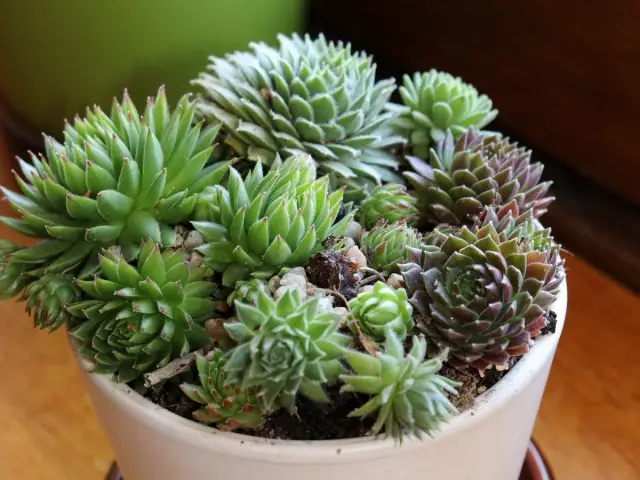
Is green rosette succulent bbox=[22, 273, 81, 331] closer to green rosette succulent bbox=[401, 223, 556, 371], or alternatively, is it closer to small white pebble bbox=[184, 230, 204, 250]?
small white pebble bbox=[184, 230, 204, 250]

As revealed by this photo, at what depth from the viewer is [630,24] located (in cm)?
110

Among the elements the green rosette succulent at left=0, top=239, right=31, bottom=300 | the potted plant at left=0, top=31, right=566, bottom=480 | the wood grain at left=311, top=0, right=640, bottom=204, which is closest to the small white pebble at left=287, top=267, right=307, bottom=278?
the potted plant at left=0, top=31, right=566, bottom=480

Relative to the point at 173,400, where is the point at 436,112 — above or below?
above

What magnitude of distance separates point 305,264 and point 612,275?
2.74 ft

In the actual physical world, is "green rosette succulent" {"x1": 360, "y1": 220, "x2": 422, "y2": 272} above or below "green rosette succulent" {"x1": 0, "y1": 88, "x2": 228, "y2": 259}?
below

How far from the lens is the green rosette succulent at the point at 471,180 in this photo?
0.70 meters

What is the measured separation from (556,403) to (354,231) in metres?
0.56

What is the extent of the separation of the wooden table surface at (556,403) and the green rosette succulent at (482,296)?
52 cm

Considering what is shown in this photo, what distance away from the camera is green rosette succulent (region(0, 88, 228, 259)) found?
0.59 meters

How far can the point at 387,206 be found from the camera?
68 cm

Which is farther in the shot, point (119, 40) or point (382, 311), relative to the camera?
point (119, 40)

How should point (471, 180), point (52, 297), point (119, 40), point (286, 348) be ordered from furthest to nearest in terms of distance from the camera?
point (119, 40), point (471, 180), point (52, 297), point (286, 348)

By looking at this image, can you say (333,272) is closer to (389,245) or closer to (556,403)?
(389,245)

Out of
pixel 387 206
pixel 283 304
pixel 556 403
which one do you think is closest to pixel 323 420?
pixel 283 304
